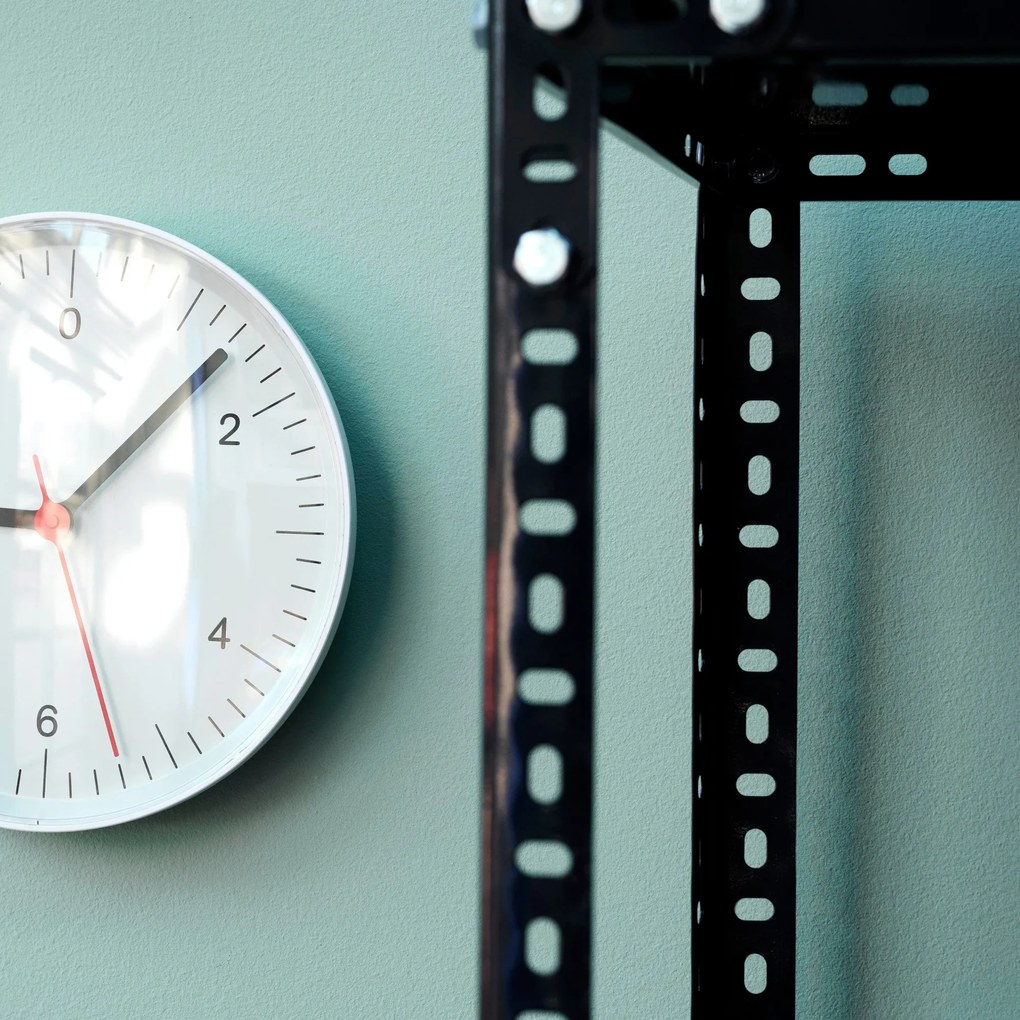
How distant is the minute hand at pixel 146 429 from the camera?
981mm

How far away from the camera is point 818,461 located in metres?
0.94

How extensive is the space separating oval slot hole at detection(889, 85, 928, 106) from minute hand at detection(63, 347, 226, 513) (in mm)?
572

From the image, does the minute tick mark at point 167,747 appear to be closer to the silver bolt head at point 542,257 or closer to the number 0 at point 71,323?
the number 0 at point 71,323

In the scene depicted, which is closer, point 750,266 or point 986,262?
point 750,266

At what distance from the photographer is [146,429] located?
38.9 inches

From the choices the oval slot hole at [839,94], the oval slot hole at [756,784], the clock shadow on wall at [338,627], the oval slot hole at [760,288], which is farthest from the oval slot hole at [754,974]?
the oval slot hole at [839,94]

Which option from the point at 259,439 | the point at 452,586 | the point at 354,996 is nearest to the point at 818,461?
the point at 452,586

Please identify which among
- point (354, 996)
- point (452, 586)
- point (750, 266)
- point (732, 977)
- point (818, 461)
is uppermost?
point (750, 266)

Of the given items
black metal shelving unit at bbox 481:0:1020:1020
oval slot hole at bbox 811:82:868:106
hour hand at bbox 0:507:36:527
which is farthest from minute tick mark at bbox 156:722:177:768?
oval slot hole at bbox 811:82:868:106

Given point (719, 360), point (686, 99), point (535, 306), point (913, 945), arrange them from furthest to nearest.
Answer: point (913, 945) → point (719, 360) → point (686, 99) → point (535, 306)

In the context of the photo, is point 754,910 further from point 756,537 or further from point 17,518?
point 17,518

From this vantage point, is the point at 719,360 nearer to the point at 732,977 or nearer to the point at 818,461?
the point at 818,461

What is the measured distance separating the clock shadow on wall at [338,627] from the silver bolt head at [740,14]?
2.13ft

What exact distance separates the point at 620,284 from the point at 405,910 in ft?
1.82
